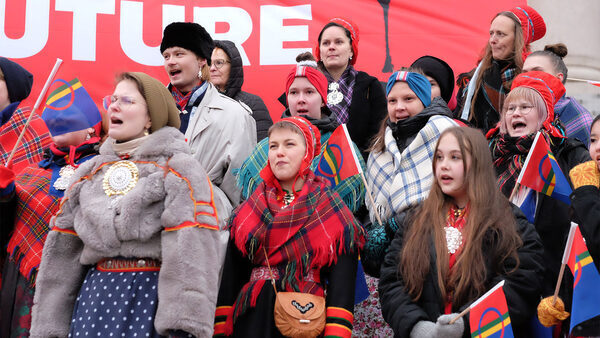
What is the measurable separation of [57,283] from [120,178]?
0.63 metres

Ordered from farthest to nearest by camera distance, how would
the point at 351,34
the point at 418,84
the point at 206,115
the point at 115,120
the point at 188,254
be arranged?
the point at 351,34, the point at 206,115, the point at 418,84, the point at 115,120, the point at 188,254

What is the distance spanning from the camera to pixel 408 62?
7598 millimetres

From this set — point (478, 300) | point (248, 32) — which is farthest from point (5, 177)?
point (248, 32)

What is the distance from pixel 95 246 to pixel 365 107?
2.80 m

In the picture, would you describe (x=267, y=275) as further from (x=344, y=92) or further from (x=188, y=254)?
(x=344, y=92)

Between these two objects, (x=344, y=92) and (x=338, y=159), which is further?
(x=344, y=92)

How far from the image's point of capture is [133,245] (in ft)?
13.7

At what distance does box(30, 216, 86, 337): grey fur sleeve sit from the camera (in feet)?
13.8

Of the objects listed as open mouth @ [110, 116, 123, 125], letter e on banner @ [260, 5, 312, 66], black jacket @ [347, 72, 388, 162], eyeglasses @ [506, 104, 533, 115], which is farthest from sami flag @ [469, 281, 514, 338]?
letter e on banner @ [260, 5, 312, 66]

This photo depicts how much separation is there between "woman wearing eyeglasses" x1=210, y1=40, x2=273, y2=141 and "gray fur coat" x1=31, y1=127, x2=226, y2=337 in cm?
245

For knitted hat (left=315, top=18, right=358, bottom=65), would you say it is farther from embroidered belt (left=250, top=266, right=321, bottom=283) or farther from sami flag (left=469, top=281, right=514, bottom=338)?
sami flag (left=469, top=281, right=514, bottom=338)

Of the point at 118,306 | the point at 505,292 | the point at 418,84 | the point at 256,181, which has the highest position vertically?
the point at 418,84

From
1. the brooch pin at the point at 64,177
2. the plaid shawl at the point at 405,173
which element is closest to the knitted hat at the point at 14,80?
the brooch pin at the point at 64,177

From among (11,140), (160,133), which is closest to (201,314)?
(160,133)
